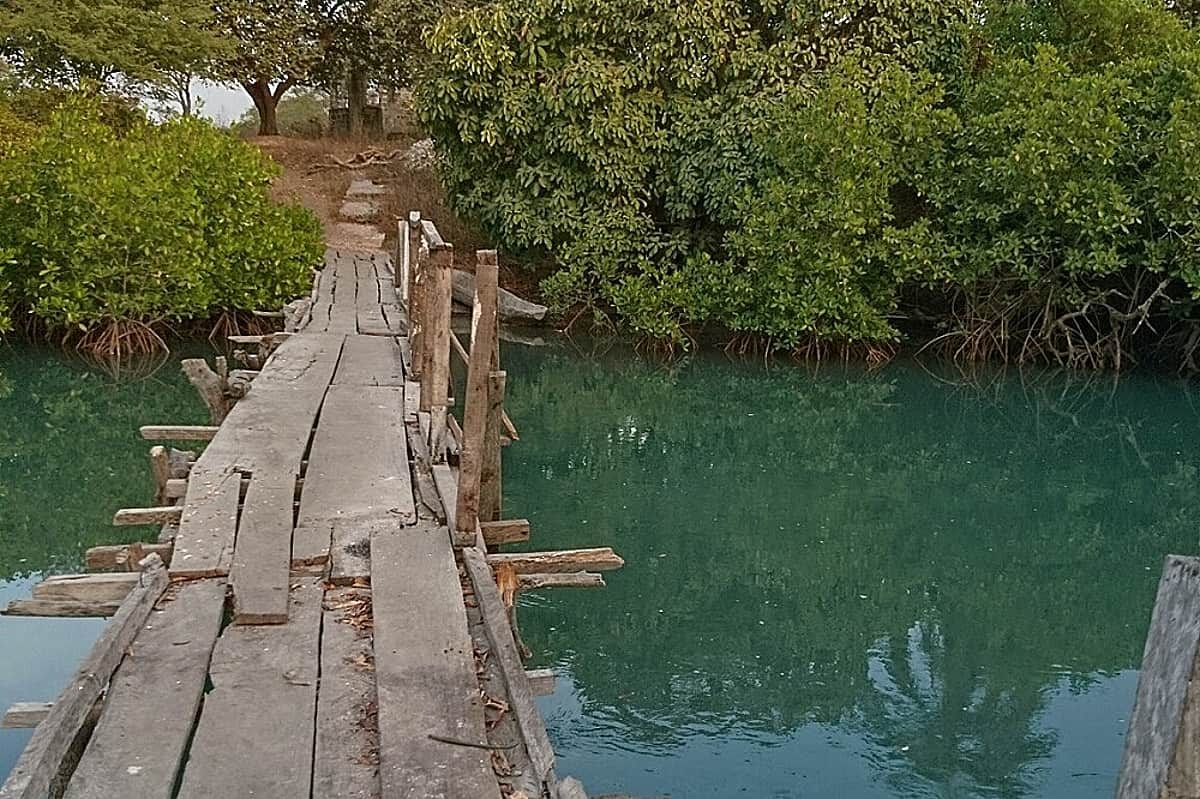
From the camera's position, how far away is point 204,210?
13914mm

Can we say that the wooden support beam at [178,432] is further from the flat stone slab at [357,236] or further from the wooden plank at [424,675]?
the flat stone slab at [357,236]

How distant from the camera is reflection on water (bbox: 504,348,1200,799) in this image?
5.66m

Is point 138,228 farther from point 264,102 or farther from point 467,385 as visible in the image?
point 264,102

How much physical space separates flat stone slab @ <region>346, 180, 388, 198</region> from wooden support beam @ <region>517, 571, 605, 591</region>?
57.5ft

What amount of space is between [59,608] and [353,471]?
1.71m

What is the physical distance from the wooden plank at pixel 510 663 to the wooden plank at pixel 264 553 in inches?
23.4

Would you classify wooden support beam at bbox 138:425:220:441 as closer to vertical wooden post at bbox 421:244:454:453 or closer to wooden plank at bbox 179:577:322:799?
vertical wooden post at bbox 421:244:454:453

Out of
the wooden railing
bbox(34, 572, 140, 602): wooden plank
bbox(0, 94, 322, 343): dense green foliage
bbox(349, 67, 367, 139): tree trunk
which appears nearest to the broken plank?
bbox(34, 572, 140, 602): wooden plank

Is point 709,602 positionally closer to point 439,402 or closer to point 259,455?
point 439,402

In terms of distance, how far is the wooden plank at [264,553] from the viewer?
369 centimetres

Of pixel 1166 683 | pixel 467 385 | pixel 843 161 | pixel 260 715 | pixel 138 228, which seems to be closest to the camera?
pixel 1166 683

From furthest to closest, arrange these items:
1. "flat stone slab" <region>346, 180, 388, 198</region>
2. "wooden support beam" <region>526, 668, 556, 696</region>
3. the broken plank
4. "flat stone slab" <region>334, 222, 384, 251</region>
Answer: "flat stone slab" <region>346, 180, 388, 198</region> → "flat stone slab" <region>334, 222, 384, 251</region> → the broken plank → "wooden support beam" <region>526, 668, 556, 696</region>

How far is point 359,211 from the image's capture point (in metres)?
20.2

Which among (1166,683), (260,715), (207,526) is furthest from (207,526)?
(1166,683)
